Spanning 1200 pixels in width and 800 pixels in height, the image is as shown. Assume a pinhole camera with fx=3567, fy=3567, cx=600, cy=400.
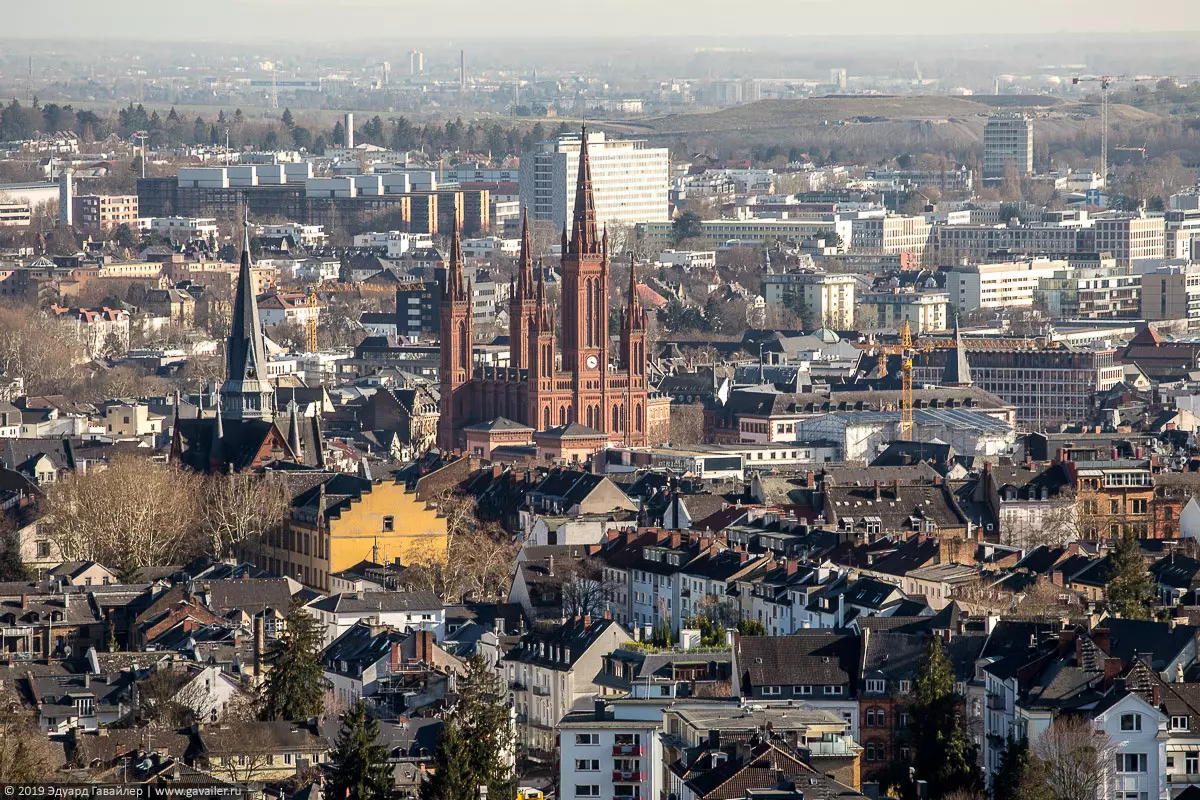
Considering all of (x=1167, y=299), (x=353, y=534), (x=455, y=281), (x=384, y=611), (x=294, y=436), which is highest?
(x=384, y=611)

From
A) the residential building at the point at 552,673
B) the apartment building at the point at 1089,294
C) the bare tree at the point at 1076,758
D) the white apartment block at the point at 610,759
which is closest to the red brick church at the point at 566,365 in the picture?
the residential building at the point at 552,673

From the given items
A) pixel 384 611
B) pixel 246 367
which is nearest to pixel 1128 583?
pixel 384 611

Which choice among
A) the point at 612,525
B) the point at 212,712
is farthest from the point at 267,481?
the point at 212,712

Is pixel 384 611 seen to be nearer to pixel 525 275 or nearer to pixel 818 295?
pixel 525 275

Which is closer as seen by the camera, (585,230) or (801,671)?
(801,671)

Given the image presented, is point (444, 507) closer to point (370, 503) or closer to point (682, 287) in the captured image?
point (370, 503)

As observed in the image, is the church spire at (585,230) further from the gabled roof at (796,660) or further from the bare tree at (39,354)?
the gabled roof at (796,660)

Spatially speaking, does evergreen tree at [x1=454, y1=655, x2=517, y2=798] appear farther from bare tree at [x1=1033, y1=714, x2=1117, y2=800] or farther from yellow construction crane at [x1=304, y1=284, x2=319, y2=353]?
yellow construction crane at [x1=304, y1=284, x2=319, y2=353]

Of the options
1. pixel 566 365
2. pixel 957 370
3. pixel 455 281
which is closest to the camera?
pixel 566 365
